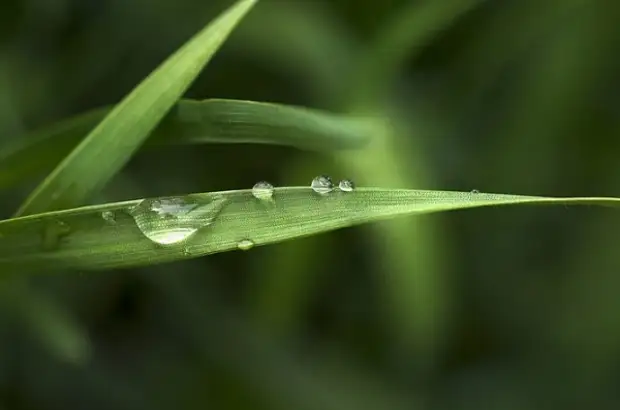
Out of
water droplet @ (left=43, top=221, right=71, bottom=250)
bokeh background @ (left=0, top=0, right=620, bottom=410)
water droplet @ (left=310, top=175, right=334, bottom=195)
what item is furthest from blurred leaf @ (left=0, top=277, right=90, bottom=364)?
water droplet @ (left=310, top=175, right=334, bottom=195)

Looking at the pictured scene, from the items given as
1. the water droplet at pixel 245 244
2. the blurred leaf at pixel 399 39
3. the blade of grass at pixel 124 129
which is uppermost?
A: the blurred leaf at pixel 399 39

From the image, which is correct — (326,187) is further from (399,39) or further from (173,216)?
(399,39)

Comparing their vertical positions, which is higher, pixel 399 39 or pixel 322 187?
pixel 399 39

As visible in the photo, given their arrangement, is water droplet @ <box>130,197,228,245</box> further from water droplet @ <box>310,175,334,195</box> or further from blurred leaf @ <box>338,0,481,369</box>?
blurred leaf @ <box>338,0,481,369</box>

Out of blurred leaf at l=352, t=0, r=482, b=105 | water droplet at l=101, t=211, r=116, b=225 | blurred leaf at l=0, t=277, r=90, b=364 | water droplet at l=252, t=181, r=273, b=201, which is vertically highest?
blurred leaf at l=352, t=0, r=482, b=105

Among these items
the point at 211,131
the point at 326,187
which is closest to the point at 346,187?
the point at 326,187

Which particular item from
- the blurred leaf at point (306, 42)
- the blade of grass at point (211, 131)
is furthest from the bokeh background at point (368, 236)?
the blade of grass at point (211, 131)

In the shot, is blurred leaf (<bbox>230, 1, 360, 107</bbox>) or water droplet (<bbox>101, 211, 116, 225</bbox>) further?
blurred leaf (<bbox>230, 1, 360, 107</bbox>)

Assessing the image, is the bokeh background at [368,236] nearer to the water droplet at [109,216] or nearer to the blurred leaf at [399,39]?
the blurred leaf at [399,39]
